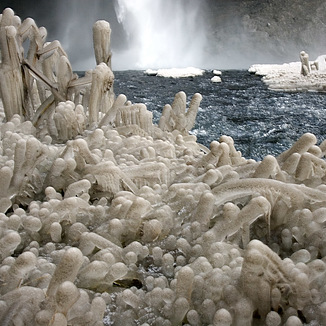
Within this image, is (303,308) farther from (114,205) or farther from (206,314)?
(114,205)

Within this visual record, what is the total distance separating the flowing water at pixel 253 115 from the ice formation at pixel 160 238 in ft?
5.91

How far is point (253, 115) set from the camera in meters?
3.46

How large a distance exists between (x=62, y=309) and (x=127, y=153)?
0.53 metres

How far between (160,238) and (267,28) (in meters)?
14.7

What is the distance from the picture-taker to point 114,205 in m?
0.56

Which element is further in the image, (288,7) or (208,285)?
(288,7)

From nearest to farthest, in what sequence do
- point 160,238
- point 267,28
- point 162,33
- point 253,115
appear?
point 160,238 → point 253,115 → point 162,33 → point 267,28

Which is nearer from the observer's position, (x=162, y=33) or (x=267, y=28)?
(x=162, y=33)

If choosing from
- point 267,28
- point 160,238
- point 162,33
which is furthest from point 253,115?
point 267,28

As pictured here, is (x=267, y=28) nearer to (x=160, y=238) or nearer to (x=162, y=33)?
(x=162, y=33)

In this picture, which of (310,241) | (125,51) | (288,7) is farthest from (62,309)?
(288,7)

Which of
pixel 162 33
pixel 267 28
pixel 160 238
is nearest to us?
pixel 160 238

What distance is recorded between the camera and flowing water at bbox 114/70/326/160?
2.67 metres

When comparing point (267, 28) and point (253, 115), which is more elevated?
point (267, 28)
